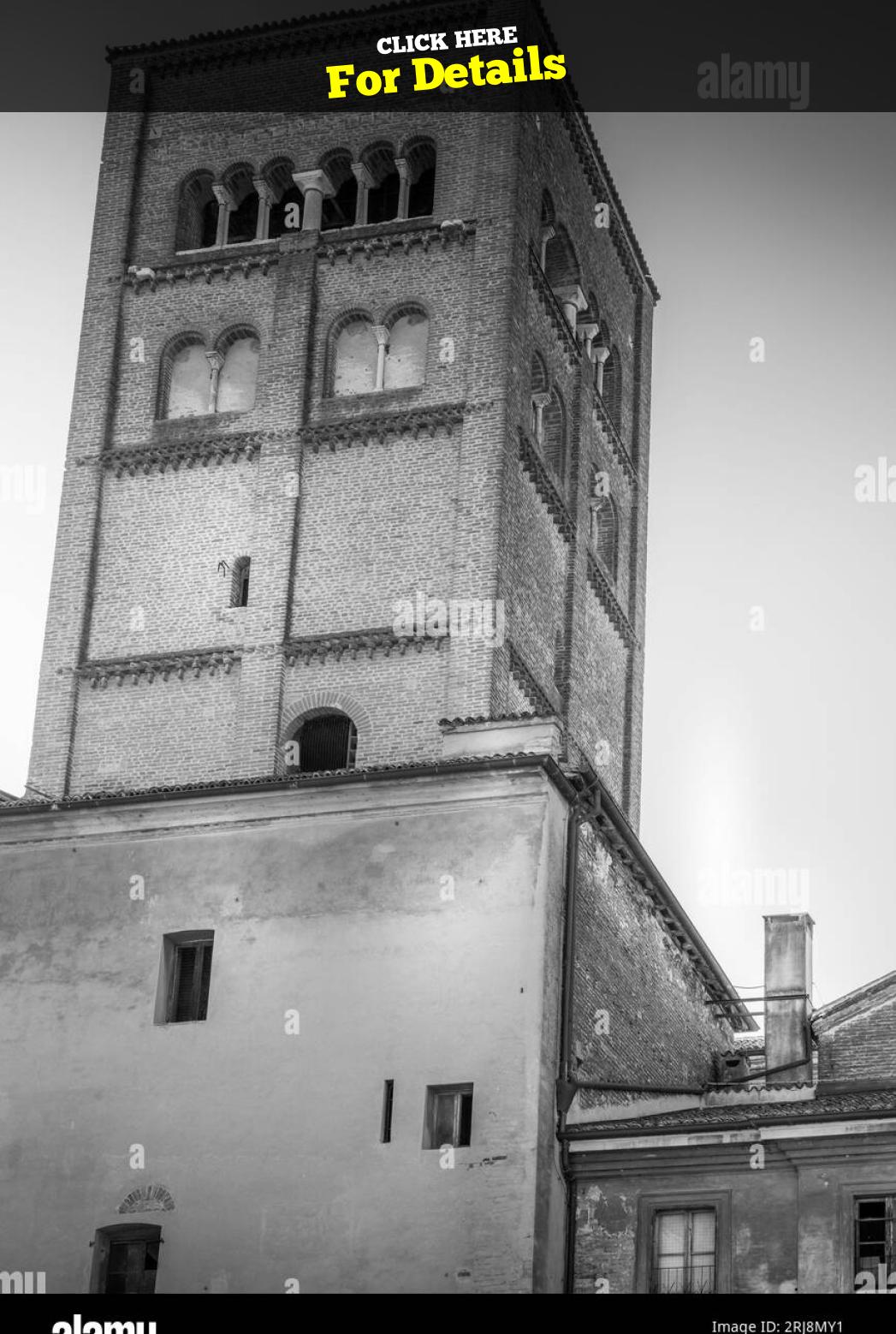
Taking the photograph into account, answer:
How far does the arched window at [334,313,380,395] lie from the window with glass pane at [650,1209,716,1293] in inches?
583

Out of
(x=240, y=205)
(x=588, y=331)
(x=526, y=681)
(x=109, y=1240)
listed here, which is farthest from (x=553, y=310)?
(x=109, y=1240)

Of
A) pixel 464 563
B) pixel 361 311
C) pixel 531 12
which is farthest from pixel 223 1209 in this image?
pixel 531 12

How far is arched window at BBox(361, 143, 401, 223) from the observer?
40469mm

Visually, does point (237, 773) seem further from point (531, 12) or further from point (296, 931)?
point (531, 12)

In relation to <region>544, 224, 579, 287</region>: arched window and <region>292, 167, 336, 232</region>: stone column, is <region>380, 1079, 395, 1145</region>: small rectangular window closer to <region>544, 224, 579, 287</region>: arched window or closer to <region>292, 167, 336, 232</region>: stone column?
<region>292, 167, 336, 232</region>: stone column

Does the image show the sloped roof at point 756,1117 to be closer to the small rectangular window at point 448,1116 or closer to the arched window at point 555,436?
the small rectangular window at point 448,1116

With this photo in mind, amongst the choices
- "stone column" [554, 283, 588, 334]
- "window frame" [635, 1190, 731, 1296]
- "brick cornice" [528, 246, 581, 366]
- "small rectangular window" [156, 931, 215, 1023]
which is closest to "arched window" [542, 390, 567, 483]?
"brick cornice" [528, 246, 581, 366]

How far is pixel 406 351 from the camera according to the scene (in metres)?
38.8

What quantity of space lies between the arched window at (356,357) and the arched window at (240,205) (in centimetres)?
301

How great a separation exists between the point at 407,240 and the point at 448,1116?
15.5 meters

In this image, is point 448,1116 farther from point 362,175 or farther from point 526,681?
point 362,175

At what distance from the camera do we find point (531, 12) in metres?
40.1

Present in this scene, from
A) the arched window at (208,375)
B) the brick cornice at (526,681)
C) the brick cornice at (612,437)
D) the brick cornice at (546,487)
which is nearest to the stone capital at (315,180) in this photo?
the arched window at (208,375)

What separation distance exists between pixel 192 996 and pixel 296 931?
1.75 m
